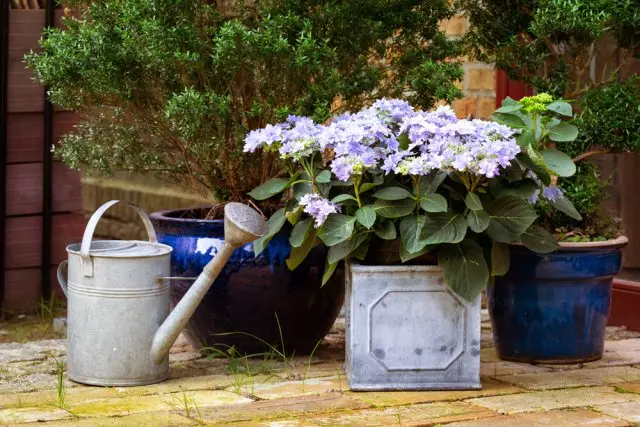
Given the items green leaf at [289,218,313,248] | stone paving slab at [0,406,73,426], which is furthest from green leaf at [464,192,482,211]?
stone paving slab at [0,406,73,426]

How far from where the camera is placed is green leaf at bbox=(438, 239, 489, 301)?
376 centimetres

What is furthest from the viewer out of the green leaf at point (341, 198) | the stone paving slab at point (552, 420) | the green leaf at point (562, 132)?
Result: the green leaf at point (562, 132)

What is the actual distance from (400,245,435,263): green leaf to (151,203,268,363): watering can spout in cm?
49

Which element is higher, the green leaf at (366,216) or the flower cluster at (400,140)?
the flower cluster at (400,140)

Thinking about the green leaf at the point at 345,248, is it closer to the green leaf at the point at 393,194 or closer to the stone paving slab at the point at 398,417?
the green leaf at the point at 393,194

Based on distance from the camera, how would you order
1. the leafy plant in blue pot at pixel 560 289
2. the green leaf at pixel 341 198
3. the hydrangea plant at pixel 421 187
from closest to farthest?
1. the hydrangea plant at pixel 421 187
2. the green leaf at pixel 341 198
3. the leafy plant in blue pot at pixel 560 289

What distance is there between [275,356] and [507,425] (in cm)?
121

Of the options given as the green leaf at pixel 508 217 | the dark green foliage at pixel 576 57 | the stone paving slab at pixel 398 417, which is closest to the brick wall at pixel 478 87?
the dark green foliage at pixel 576 57

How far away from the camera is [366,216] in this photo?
3.75 meters

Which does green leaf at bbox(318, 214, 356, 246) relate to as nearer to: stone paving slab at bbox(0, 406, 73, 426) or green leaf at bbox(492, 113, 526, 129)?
green leaf at bbox(492, 113, 526, 129)

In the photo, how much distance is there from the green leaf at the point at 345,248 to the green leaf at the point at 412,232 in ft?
0.44

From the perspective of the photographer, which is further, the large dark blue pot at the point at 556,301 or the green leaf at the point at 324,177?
the large dark blue pot at the point at 556,301

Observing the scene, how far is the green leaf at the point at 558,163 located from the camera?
3844 millimetres

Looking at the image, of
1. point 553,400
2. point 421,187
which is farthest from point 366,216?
point 553,400
